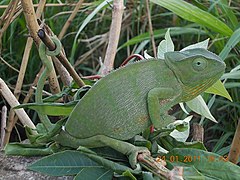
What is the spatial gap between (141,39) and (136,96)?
80 centimetres

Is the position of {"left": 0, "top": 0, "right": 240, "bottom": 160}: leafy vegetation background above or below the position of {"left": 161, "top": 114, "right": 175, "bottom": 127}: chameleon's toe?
below

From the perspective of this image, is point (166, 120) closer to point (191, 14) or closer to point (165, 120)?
point (165, 120)

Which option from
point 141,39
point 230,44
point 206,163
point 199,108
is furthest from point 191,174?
point 141,39

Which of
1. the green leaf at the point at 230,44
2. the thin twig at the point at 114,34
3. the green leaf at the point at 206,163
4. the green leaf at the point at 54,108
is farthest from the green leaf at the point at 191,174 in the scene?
the green leaf at the point at 230,44

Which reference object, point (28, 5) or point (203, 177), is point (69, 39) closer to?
point (28, 5)

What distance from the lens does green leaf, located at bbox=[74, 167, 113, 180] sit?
20.3 inches

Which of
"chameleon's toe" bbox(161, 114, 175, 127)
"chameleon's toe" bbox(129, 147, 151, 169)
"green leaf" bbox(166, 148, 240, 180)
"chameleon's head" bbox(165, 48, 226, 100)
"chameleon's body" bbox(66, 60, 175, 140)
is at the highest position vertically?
"chameleon's head" bbox(165, 48, 226, 100)

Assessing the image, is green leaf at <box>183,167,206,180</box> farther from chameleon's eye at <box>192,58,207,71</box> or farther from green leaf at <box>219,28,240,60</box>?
green leaf at <box>219,28,240,60</box>

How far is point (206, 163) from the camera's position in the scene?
55 cm

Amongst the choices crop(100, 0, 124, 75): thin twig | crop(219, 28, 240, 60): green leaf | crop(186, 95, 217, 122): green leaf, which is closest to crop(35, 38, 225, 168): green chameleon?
crop(186, 95, 217, 122): green leaf

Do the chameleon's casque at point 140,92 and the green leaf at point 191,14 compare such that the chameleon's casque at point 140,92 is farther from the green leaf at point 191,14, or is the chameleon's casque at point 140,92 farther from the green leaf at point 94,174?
the green leaf at point 191,14

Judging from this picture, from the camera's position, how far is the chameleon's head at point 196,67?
51 centimetres

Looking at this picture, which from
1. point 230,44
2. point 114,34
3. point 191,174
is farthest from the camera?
point 230,44

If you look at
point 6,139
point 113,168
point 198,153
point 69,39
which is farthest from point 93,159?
point 69,39
